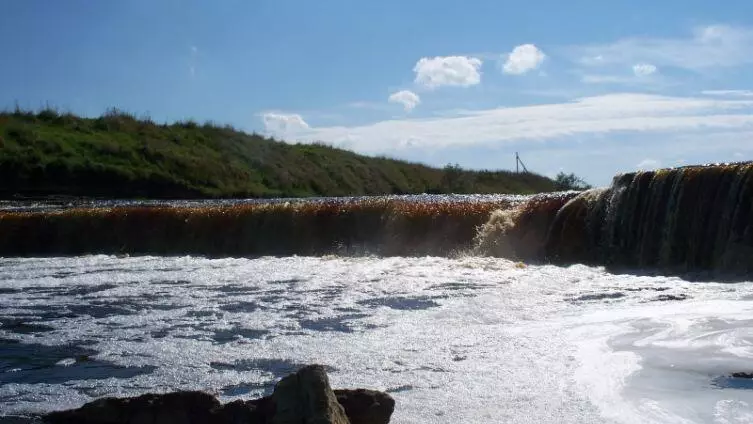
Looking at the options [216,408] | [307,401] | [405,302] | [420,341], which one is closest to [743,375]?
[420,341]

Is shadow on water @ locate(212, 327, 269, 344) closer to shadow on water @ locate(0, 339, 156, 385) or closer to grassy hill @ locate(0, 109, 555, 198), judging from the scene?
shadow on water @ locate(0, 339, 156, 385)

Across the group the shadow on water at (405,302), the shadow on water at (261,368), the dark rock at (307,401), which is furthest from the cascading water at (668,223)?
the dark rock at (307,401)

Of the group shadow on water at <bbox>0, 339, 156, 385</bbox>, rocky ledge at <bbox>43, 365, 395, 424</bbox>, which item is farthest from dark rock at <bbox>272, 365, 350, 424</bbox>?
shadow on water at <bbox>0, 339, 156, 385</bbox>

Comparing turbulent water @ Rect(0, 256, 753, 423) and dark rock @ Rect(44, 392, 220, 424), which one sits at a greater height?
dark rock @ Rect(44, 392, 220, 424)

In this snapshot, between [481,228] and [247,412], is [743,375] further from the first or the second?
[481,228]

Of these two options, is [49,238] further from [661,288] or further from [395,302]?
[661,288]

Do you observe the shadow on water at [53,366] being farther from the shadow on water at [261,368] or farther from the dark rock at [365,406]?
the dark rock at [365,406]

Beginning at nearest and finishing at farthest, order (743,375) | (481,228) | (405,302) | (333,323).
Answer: (743,375) < (333,323) < (405,302) < (481,228)

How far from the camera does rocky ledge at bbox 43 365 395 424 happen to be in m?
3.60

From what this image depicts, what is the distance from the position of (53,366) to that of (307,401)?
304 cm

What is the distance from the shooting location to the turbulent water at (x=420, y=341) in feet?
14.8

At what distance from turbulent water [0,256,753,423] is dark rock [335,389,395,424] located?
1.04 feet

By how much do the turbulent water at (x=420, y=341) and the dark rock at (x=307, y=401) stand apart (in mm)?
768

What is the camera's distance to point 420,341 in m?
6.39
